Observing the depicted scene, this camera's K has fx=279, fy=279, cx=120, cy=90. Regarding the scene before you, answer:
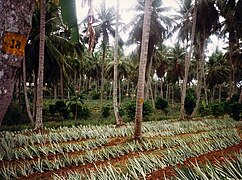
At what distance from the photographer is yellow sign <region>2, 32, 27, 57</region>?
1.49 meters

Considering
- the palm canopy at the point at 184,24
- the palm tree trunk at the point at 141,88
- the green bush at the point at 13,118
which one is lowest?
the green bush at the point at 13,118

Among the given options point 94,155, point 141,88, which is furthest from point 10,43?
point 141,88

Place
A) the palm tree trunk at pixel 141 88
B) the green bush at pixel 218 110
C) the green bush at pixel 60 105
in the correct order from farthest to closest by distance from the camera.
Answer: the green bush at pixel 218 110, the green bush at pixel 60 105, the palm tree trunk at pixel 141 88

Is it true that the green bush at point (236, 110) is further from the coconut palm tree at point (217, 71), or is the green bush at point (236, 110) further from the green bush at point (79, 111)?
the coconut palm tree at point (217, 71)

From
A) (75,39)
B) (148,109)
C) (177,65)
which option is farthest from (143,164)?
(177,65)

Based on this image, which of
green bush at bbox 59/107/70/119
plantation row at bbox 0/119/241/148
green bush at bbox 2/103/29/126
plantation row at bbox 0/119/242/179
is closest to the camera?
plantation row at bbox 0/119/242/179

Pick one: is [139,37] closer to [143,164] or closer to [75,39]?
[143,164]

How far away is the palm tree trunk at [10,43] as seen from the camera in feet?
4.89

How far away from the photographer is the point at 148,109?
2195 cm

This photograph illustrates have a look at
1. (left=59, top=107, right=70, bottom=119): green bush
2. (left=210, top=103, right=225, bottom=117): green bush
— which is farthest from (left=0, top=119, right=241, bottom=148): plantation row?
(left=59, top=107, right=70, bottom=119): green bush

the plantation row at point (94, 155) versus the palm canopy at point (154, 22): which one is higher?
the palm canopy at point (154, 22)

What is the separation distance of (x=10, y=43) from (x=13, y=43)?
2 cm

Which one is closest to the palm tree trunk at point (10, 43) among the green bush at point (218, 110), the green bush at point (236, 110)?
the green bush at point (236, 110)

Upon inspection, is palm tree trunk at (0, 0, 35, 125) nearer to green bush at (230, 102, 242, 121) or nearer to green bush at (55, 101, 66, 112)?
green bush at (230, 102, 242, 121)
